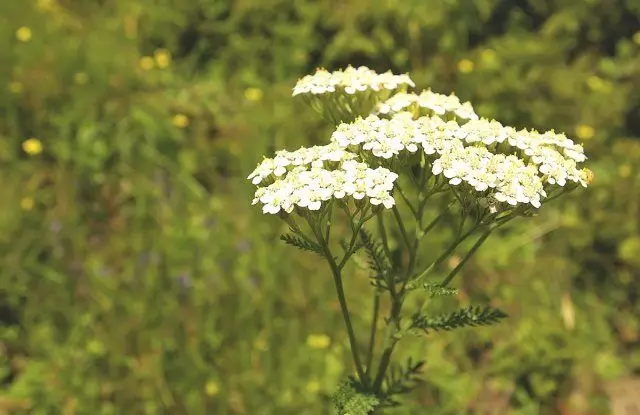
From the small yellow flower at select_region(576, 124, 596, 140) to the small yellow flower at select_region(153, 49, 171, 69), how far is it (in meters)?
2.45

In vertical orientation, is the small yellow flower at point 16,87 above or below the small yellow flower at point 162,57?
below

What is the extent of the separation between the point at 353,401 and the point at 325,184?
577 mm

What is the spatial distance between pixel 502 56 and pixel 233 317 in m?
2.29

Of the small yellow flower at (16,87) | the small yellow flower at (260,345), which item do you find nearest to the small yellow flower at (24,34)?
the small yellow flower at (16,87)

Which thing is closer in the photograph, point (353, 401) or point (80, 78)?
point (353, 401)

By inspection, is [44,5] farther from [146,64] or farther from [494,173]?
[494,173]

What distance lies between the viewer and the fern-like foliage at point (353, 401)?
1.69m

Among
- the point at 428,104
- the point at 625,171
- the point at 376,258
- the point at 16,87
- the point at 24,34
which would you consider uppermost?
the point at 24,34

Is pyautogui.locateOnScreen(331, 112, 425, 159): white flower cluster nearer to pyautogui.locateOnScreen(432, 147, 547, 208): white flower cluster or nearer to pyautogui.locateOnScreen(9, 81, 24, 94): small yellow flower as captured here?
pyautogui.locateOnScreen(432, 147, 547, 208): white flower cluster

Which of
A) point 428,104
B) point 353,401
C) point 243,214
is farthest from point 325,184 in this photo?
point 243,214

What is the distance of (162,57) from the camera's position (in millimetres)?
4074

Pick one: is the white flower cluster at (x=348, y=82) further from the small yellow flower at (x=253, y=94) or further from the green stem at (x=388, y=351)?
the small yellow flower at (x=253, y=94)

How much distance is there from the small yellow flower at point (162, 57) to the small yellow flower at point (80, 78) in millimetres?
454

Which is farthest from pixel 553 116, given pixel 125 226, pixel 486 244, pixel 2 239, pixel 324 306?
pixel 2 239
